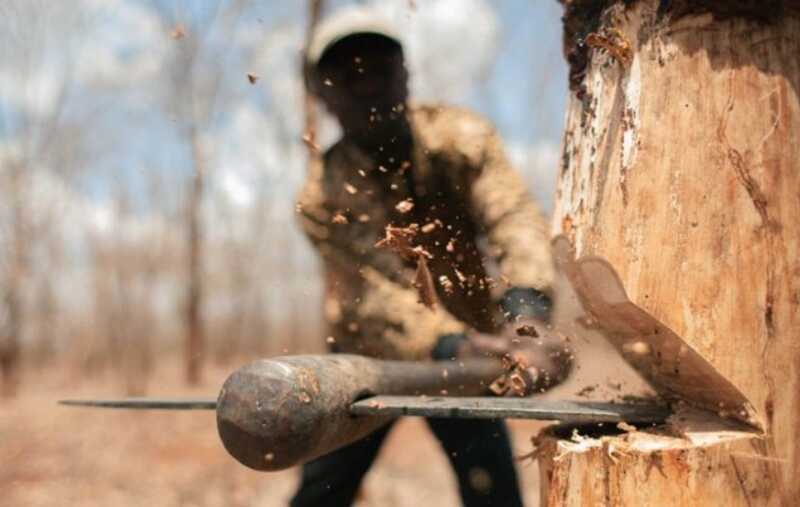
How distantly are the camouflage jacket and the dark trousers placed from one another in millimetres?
281

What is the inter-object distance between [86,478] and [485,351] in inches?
233

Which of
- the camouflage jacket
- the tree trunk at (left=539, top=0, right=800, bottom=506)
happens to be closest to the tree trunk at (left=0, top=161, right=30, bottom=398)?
the camouflage jacket

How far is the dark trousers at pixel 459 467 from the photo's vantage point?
7.62 ft

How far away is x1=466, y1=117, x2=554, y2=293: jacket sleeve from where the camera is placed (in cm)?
209

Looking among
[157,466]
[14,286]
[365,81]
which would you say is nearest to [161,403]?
[365,81]

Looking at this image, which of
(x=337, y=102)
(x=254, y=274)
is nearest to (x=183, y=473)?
(x=337, y=102)

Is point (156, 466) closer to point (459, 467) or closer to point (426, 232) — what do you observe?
point (459, 467)

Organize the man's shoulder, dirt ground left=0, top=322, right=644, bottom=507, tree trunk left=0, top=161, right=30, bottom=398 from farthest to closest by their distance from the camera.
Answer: tree trunk left=0, top=161, right=30, bottom=398, dirt ground left=0, top=322, right=644, bottom=507, the man's shoulder

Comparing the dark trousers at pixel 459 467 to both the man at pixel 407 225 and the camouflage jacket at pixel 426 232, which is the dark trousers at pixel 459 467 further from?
the camouflage jacket at pixel 426 232

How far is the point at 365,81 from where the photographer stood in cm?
244

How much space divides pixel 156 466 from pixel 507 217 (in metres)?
6.35

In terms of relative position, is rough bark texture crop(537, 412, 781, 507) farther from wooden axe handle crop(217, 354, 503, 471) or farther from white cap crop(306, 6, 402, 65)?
white cap crop(306, 6, 402, 65)

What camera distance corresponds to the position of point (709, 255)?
1469 millimetres

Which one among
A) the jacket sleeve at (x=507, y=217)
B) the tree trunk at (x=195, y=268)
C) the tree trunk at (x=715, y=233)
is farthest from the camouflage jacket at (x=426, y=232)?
the tree trunk at (x=195, y=268)
